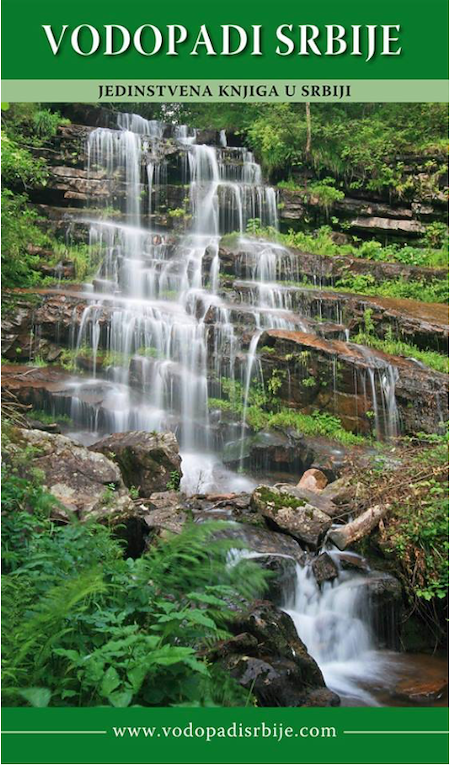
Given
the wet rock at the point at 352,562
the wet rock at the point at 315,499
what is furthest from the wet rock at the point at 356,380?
the wet rock at the point at 352,562

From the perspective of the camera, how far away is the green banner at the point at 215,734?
283 centimetres

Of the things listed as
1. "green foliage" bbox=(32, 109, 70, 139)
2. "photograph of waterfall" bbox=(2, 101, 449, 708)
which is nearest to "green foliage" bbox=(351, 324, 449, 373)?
"photograph of waterfall" bbox=(2, 101, 449, 708)

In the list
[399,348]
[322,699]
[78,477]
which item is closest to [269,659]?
[322,699]

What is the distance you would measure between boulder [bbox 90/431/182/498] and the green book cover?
0.11ft

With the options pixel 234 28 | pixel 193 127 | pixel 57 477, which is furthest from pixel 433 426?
pixel 193 127

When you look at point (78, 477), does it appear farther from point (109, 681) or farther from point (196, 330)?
point (196, 330)

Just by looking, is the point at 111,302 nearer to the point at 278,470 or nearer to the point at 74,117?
the point at 278,470

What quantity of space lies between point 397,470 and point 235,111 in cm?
1751

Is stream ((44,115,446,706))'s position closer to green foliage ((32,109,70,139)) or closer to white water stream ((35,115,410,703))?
white water stream ((35,115,410,703))

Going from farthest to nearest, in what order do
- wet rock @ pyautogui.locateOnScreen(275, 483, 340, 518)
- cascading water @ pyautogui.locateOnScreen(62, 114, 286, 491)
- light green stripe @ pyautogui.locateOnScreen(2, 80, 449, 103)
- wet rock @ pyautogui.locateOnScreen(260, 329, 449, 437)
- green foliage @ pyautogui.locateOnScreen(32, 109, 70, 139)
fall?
green foliage @ pyautogui.locateOnScreen(32, 109, 70, 139)
cascading water @ pyautogui.locateOnScreen(62, 114, 286, 491)
wet rock @ pyautogui.locateOnScreen(260, 329, 449, 437)
wet rock @ pyautogui.locateOnScreen(275, 483, 340, 518)
light green stripe @ pyautogui.locateOnScreen(2, 80, 449, 103)

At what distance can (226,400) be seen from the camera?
1207cm

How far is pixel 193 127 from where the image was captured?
2078cm

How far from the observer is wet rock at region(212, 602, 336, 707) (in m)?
4.22

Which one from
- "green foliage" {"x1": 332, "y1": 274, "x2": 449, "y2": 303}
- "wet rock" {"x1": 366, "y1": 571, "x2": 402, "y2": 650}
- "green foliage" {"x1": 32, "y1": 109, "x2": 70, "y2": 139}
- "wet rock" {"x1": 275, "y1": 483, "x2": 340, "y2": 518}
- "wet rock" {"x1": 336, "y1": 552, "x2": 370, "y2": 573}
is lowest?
"wet rock" {"x1": 366, "y1": 571, "x2": 402, "y2": 650}
